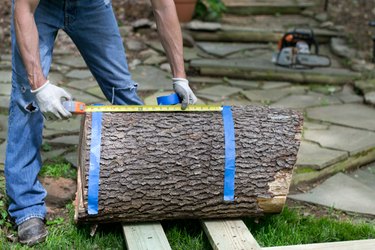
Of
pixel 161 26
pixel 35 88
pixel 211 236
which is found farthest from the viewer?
pixel 161 26

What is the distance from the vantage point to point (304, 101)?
5.38 metres

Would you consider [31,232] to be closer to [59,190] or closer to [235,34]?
[59,190]

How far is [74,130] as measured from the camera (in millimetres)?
4504

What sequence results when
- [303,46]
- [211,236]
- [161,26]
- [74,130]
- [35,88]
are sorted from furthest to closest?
[303,46] < [74,130] < [161,26] < [211,236] < [35,88]

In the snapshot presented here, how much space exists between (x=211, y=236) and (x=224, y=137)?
1.51 ft

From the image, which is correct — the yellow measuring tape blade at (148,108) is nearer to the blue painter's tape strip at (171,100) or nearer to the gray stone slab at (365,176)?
the blue painter's tape strip at (171,100)

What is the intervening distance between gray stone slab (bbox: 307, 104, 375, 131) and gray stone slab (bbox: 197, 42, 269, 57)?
169 centimetres

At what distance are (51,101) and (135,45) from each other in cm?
403

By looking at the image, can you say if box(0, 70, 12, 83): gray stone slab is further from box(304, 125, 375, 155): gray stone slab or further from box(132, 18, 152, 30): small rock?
box(304, 125, 375, 155): gray stone slab

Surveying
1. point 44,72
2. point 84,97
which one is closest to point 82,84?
point 84,97

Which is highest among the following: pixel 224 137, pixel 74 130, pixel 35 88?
pixel 35 88

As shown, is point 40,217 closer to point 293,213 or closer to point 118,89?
point 118,89

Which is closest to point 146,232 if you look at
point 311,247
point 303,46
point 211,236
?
point 211,236

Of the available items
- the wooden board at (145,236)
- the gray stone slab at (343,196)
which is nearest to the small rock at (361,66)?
the gray stone slab at (343,196)
